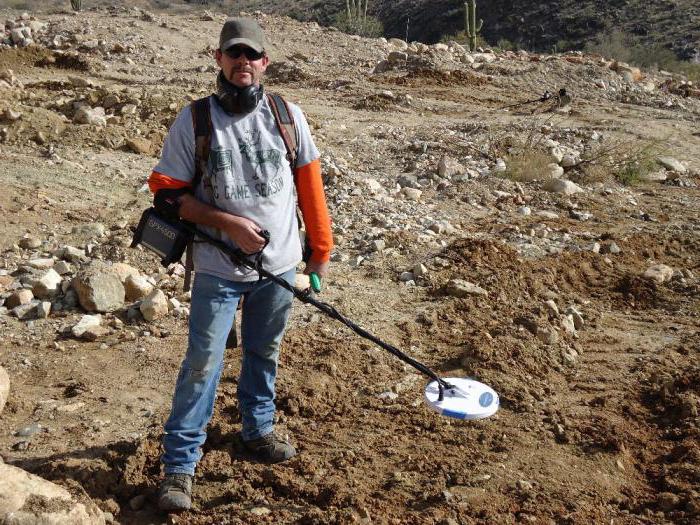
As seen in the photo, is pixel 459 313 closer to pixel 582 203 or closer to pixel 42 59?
pixel 582 203

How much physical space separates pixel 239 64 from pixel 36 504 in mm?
1643

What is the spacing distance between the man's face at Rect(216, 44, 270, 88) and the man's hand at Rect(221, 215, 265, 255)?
0.46 metres

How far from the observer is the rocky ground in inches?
129

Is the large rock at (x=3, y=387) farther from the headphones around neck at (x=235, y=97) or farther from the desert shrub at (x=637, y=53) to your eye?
the desert shrub at (x=637, y=53)

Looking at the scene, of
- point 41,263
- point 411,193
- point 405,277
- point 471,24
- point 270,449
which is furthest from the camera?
point 471,24

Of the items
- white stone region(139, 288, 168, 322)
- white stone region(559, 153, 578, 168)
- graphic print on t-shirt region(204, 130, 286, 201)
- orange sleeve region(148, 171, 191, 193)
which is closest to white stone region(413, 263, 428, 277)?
white stone region(139, 288, 168, 322)

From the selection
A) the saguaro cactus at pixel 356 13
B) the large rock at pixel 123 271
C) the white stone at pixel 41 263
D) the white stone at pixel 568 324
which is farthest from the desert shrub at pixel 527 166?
the saguaro cactus at pixel 356 13

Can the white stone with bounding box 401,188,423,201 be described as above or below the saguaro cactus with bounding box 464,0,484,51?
below

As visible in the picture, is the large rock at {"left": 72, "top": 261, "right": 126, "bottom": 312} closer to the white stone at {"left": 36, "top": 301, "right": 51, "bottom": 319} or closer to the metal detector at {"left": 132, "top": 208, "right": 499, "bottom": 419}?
the white stone at {"left": 36, "top": 301, "right": 51, "bottom": 319}

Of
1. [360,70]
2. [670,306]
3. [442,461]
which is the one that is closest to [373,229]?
[670,306]

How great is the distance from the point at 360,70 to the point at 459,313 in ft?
37.5

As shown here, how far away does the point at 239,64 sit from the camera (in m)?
2.75

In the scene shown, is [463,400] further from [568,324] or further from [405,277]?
[405,277]

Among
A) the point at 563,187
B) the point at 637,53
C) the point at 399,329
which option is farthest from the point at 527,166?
the point at 637,53
